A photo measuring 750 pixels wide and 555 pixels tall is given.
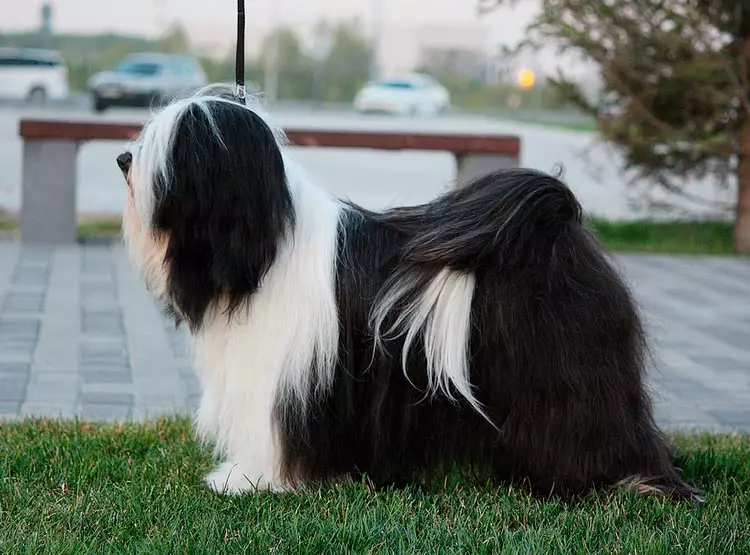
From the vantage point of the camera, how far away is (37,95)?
3781cm

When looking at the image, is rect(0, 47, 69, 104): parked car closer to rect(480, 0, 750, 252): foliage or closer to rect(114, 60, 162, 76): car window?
rect(114, 60, 162, 76): car window

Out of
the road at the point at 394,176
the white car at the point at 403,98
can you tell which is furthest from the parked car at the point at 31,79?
the road at the point at 394,176

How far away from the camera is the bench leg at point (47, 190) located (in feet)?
29.0

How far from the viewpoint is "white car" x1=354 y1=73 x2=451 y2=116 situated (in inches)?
1673

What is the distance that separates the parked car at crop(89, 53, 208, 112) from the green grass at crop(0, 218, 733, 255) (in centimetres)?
2280

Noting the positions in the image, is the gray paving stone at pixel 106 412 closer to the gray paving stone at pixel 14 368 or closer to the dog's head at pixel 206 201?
the gray paving stone at pixel 14 368

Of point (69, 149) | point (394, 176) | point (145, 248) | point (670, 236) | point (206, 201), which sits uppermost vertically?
point (206, 201)

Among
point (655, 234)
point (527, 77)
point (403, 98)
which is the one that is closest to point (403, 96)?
point (403, 98)

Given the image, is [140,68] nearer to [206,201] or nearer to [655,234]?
[655,234]

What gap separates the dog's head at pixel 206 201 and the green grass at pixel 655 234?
21.7 ft

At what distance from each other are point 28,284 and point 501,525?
4843mm

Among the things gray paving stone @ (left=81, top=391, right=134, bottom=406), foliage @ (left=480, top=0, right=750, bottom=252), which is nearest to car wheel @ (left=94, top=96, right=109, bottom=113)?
foliage @ (left=480, top=0, right=750, bottom=252)

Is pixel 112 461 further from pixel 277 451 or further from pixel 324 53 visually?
pixel 324 53

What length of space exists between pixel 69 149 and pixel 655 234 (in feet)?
19.1
